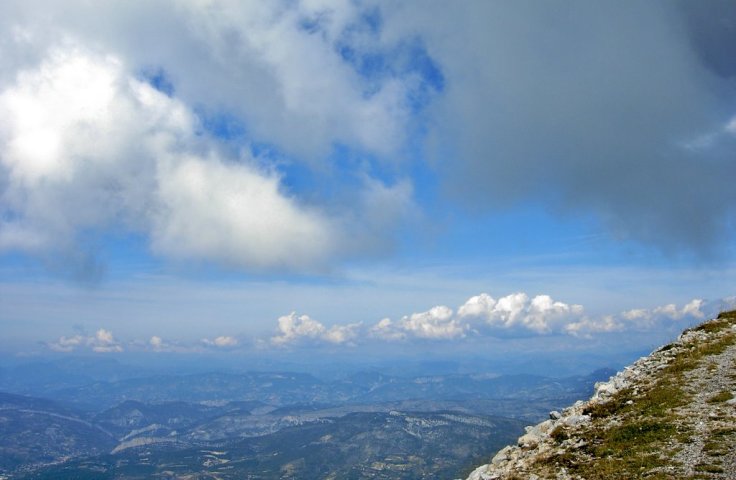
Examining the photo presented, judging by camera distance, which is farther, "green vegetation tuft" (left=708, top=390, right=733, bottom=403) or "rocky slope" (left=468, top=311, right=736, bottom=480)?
"green vegetation tuft" (left=708, top=390, right=733, bottom=403)

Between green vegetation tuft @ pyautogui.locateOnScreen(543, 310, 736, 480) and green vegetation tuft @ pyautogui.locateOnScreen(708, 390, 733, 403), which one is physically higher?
green vegetation tuft @ pyautogui.locateOnScreen(708, 390, 733, 403)

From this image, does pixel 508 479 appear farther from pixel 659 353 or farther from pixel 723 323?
pixel 723 323

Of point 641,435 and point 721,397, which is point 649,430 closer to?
point 641,435

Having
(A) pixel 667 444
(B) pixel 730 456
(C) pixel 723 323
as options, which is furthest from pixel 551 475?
(C) pixel 723 323

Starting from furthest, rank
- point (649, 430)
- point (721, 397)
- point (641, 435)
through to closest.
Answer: point (721, 397) → point (649, 430) → point (641, 435)

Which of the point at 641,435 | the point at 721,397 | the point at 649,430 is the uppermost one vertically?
the point at 721,397

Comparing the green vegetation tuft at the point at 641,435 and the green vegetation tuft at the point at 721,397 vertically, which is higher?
the green vegetation tuft at the point at 721,397

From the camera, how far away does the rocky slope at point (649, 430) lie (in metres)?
21.7

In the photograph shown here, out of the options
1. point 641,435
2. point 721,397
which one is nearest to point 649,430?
point 641,435

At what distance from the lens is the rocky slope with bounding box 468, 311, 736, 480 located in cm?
2172

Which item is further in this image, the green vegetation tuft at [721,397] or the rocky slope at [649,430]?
the green vegetation tuft at [721,397]

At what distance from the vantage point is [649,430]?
25453 mm

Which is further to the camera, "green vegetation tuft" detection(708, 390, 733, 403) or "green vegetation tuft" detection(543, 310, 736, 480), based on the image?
"green vegetation tuft" detection(708, 390, 733, 403)

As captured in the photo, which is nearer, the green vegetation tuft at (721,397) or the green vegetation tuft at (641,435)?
the green vegetation tuft at (641,435)
